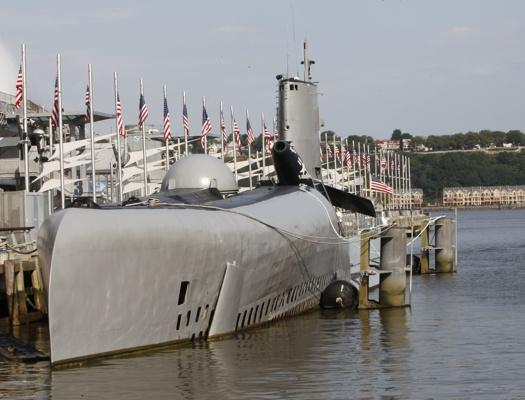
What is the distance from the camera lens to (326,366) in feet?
83.6

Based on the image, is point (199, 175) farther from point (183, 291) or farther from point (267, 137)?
point (267, 137)

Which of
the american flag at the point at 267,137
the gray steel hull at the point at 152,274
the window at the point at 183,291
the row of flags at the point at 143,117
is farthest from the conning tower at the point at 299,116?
the american flag at the point at 267,137

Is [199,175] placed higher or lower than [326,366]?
higher

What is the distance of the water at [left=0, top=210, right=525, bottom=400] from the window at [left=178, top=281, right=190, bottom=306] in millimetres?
1119

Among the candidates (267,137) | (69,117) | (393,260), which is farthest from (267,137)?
(393,260)

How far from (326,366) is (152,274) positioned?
421 centimetres

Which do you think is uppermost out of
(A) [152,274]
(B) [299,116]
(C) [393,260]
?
(B) [299,116]

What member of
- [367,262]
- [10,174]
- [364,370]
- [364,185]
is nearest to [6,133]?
[10,174]

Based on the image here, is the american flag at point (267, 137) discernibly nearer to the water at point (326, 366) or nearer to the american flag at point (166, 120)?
the american flag at point (166, 120)

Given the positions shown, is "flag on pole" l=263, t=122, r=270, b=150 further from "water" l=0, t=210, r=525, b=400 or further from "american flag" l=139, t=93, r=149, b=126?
"water" l=0, t=210, r=525, b=400

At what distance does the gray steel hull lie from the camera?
2362 centimetres

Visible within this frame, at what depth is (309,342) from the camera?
29891 mm

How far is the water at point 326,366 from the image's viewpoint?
22.2 meters

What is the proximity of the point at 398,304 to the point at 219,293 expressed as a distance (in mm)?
11138
